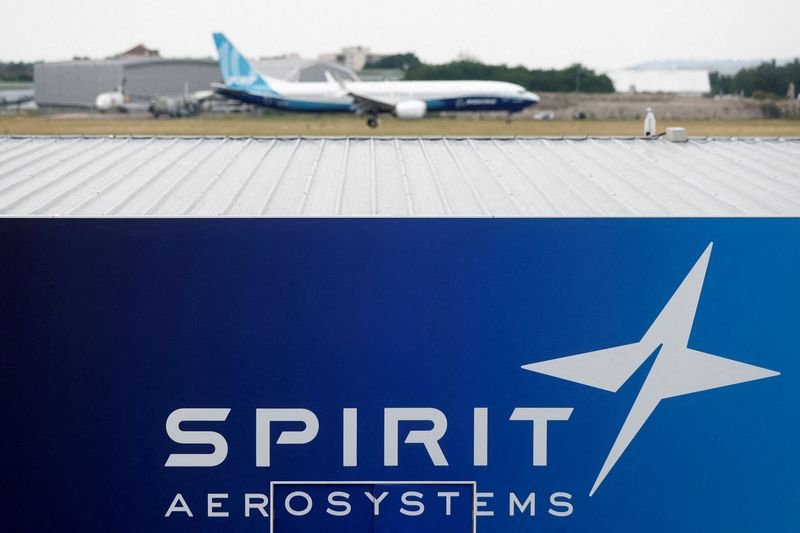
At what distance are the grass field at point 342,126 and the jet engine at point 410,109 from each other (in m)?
0.50

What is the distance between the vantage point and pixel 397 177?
10422 mm

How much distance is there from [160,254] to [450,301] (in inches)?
78.1

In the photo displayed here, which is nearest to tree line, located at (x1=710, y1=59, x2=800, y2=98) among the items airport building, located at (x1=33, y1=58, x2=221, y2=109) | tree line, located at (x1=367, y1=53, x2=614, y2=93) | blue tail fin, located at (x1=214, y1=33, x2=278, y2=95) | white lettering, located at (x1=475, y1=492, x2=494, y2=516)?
tree line, located at (x1=367, y1=53, x2=614, y2=93)

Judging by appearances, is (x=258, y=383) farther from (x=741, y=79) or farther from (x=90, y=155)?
(x=741, y=79)

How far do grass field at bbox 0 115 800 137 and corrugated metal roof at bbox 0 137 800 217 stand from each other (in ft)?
111

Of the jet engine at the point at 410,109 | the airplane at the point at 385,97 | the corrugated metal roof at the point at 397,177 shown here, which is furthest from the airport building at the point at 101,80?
the corrugated metal roof at the point at 397,177

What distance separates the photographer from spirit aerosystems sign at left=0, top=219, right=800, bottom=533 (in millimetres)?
8047

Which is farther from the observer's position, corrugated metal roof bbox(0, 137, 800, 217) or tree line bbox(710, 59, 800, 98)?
tree line bbox(710, 59, 800, 98)

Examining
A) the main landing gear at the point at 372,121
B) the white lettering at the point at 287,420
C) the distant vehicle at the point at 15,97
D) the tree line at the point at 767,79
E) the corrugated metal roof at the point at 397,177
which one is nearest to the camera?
the white lettering at the point at 287,420

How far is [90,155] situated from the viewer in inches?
462

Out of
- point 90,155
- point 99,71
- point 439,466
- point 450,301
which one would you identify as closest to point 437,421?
point 439,466

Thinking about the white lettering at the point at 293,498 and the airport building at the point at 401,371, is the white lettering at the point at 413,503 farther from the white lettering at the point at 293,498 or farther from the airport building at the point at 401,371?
the white lettering at the point at 293,498

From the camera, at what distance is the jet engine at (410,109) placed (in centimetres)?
5890

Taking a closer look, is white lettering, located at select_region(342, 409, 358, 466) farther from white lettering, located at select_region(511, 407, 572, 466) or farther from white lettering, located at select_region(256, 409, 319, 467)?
white lettering, located at select_region(511, 407, 572, 466)
